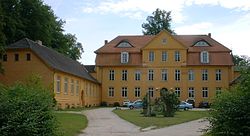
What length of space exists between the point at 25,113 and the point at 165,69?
188ft

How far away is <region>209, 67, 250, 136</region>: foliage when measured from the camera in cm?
1425

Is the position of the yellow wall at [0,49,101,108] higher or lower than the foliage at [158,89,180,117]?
higher

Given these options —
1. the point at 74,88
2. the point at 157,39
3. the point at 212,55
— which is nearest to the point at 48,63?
the point at 74,88

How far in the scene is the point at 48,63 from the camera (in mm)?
46562

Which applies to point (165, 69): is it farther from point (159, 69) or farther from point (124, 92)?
point (124, 92)

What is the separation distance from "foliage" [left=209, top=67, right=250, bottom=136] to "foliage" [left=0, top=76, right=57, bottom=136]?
5.41 meters

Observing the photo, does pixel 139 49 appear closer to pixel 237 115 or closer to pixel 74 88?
pixel 74 88

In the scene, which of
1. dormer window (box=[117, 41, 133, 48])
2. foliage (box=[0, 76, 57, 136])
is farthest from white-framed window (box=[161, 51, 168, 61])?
foliage (box=[0, 76, 57, 136])

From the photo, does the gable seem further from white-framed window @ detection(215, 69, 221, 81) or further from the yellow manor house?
white-framed window @ detection(215, 69, 221, 81)

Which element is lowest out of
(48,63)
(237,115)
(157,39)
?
(237,115)

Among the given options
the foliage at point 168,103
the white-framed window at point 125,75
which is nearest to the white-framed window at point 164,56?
the white-framed window at point 125,75

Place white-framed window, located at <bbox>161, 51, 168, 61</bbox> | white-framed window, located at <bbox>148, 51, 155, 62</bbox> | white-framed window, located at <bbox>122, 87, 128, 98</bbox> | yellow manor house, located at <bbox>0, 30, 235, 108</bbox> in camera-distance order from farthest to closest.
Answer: white-framed window, located at <bbox>122, 87, 128, 98</bbox>, white-framed window, located at <bbox>148, 51, 155, 62</bbox>, white-framed window, located at <bbox>161, 51, 168, 61</bbox>, yellow manor house, located at <bbox>0, 30, 235, 108</bbox>

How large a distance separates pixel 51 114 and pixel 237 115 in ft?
19.3

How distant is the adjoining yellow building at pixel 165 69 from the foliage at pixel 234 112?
5255cm
